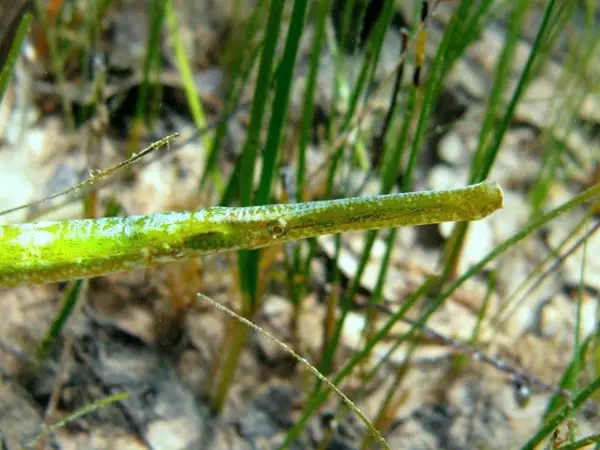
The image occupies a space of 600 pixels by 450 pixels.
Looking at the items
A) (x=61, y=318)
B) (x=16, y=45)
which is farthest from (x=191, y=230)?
(x=61, y=318)

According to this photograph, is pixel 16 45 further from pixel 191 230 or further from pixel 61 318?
pixel 61 318

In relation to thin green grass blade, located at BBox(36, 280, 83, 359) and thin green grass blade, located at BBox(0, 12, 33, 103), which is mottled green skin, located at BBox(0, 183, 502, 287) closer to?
thin green grass blade, located at BBox(0, 12, 33, 103)

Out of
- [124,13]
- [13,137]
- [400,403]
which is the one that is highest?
[124,13]

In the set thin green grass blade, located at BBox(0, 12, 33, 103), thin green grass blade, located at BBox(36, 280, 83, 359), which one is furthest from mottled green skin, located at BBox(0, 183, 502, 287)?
thin green grass blade, located at BBox(36, 280, 83, 359)

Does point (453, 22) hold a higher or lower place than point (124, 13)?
lower

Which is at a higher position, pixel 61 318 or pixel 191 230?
pixel 61 318

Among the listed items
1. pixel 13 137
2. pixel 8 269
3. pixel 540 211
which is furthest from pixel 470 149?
pixel 8 269

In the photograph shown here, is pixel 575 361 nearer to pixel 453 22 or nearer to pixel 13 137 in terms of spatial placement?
pixel 453 22

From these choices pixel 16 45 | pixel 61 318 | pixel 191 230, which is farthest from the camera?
pixel 61 318
